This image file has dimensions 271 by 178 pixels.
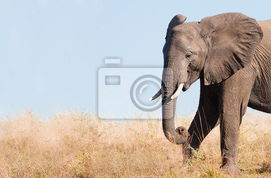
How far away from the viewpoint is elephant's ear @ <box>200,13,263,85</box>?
9.60 m

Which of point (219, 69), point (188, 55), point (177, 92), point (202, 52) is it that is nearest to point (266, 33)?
point (219, 69)

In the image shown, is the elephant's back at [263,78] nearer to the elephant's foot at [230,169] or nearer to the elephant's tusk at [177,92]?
the elephant's foot at [230,169]

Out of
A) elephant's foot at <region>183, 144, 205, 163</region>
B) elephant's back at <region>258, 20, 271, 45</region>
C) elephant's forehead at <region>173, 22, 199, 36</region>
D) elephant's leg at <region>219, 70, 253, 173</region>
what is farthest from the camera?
elephant's back at <region>258, 20, 271, 45</region>

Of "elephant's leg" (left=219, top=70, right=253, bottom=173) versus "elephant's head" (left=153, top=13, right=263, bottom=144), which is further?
"elephant's leg" (left=219, top=70, right=253, bottom=173)

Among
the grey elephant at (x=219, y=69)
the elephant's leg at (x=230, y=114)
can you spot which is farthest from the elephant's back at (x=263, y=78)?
the elephant's leg at (x=230, y=114)

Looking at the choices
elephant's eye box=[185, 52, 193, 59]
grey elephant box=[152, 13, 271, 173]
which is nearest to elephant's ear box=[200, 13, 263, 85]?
grey elephant box=[152, 13, 271, 173]

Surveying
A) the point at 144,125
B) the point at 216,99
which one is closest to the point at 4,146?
the point at 144,125

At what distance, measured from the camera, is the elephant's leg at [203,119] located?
33.7 feet

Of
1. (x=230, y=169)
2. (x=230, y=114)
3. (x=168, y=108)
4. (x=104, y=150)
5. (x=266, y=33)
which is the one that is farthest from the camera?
(x=104, y=150)

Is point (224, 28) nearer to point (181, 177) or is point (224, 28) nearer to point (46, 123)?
point (181, 177)

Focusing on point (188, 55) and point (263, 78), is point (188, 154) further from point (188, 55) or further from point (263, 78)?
point (188, 55)

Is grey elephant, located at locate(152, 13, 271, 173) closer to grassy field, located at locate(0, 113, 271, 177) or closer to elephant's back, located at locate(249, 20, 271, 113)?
elephant's back, located at locate(249, 20, 271, 113)

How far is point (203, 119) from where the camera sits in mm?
10516

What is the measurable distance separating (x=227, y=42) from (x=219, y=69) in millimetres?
522
